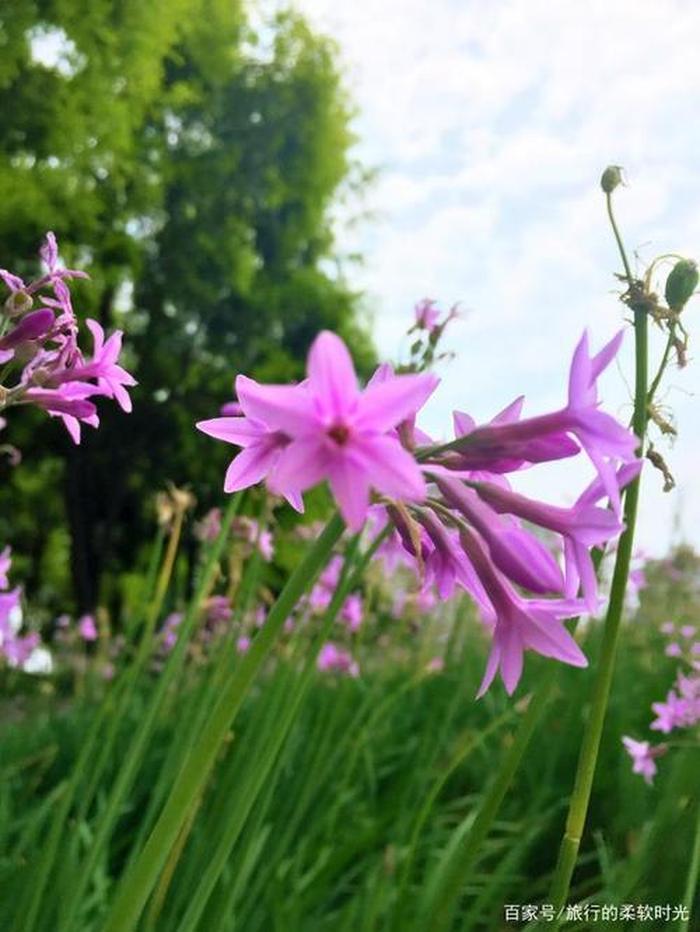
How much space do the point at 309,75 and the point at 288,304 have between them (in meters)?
4.19

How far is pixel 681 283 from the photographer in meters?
0.83

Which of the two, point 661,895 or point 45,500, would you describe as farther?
point 45,500

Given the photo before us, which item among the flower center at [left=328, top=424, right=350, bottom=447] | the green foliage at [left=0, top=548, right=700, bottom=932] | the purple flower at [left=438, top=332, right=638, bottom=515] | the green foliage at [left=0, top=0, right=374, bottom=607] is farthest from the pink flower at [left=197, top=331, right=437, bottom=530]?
the green foliage at [left=0, top=0, right=374, bottom=607]

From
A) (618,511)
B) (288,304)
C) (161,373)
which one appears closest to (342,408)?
(618,511)

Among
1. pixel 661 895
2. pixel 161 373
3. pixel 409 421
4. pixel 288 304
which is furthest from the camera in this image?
pixel 288 304

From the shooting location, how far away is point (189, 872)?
6.64 feet

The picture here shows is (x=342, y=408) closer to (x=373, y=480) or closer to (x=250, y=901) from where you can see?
(x=373, y=480)

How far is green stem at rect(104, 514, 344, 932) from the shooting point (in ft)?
2.12

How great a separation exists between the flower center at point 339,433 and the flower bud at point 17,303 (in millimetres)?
635

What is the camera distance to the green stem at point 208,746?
2.12 feet

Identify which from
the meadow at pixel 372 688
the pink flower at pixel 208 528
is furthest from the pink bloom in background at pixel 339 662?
the pink flower at pixel 208 528

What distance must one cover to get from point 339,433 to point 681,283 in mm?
339

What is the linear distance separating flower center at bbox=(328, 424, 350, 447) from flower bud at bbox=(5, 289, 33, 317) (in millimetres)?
635

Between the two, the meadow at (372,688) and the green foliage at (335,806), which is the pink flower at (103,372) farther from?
the green foliage at (335,806)
